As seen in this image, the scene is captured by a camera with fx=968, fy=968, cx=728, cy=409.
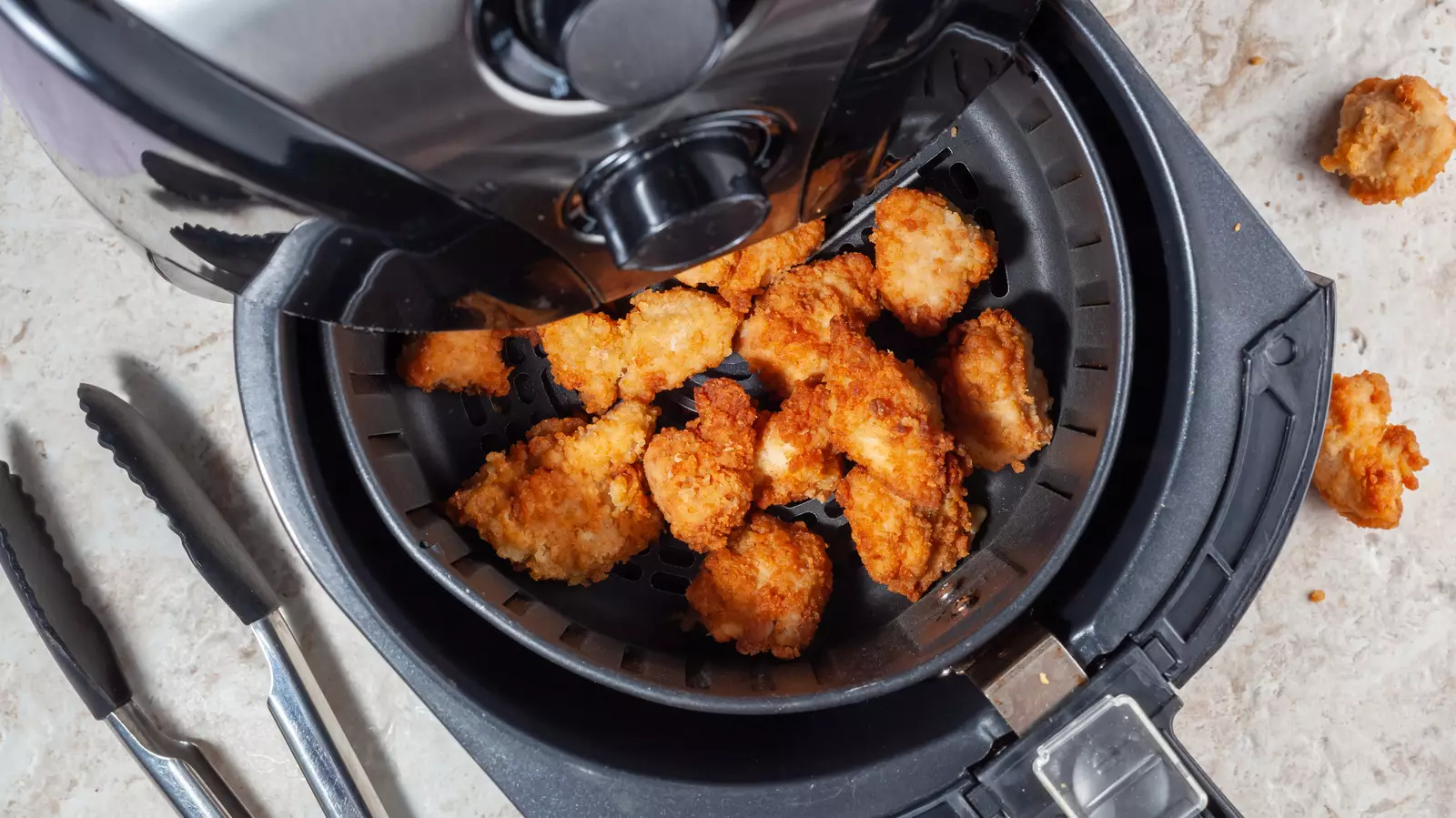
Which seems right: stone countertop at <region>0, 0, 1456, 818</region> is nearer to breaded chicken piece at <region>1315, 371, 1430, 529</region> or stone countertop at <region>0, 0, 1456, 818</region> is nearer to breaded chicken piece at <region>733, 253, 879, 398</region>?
breaded chicken piece at <region>1315, 371, 1430, 529</region>

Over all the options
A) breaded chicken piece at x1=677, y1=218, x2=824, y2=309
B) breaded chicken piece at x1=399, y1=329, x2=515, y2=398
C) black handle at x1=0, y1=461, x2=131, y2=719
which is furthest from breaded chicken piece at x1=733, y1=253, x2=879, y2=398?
black handle at x1=0, y1=461, x2=131, y2=719

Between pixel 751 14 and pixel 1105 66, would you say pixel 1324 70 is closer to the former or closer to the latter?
pixel 1105 66

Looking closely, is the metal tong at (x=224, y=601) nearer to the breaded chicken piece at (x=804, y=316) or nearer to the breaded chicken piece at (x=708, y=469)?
the breaded chicken piece at (x=708, y=469)

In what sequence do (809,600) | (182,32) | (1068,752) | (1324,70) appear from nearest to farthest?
(182,32)
(1068,752)
(809,600)
(1324,70)

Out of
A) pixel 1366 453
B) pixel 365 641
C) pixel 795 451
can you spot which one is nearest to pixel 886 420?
pixel 795 451

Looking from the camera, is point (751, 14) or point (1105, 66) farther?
point (1105, 66)

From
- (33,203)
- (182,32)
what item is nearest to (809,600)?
(182,32)

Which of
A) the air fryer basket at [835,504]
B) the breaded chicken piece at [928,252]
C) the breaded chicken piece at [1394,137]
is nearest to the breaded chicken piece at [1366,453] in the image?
the breaded chicken piece at [1394,137]
